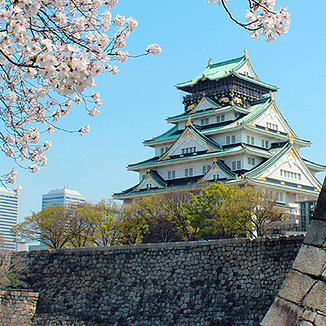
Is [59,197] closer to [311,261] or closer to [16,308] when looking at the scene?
[16,308]

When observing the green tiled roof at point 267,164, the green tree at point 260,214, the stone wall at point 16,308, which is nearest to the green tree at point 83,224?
the stone wall at point 16,308

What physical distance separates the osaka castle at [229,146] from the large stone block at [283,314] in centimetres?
3444

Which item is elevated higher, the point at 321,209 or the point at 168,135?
the point at 168,135

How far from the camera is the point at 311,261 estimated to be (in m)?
6.33

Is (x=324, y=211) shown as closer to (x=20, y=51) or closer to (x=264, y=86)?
(x=20, y=51)

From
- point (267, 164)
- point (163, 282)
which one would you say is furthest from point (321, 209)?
point (267, 164)

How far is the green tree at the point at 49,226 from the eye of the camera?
3753 cm

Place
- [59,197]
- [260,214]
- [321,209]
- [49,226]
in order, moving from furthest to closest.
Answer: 1. [59,197]
2. [49,226]
3. [260,214]
4. [321,209]

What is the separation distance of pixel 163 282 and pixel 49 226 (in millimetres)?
16698

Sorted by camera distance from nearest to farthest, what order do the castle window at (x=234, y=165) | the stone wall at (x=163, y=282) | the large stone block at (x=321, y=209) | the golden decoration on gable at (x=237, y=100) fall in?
the large stone block at (x=321, y=209) < the stone wall at (x=163, y=282) < the castle window at (x=234, y=165) < the golden decoration on gable at (x=237, y=100)

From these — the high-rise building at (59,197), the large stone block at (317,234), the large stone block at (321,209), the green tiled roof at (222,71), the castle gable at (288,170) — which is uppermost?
the high-rise building at (59,197)

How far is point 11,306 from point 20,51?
22.3 m

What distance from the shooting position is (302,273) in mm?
6344

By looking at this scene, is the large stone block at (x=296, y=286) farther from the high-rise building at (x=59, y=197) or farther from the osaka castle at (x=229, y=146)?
the high-rise building at (x=59, y=197)
